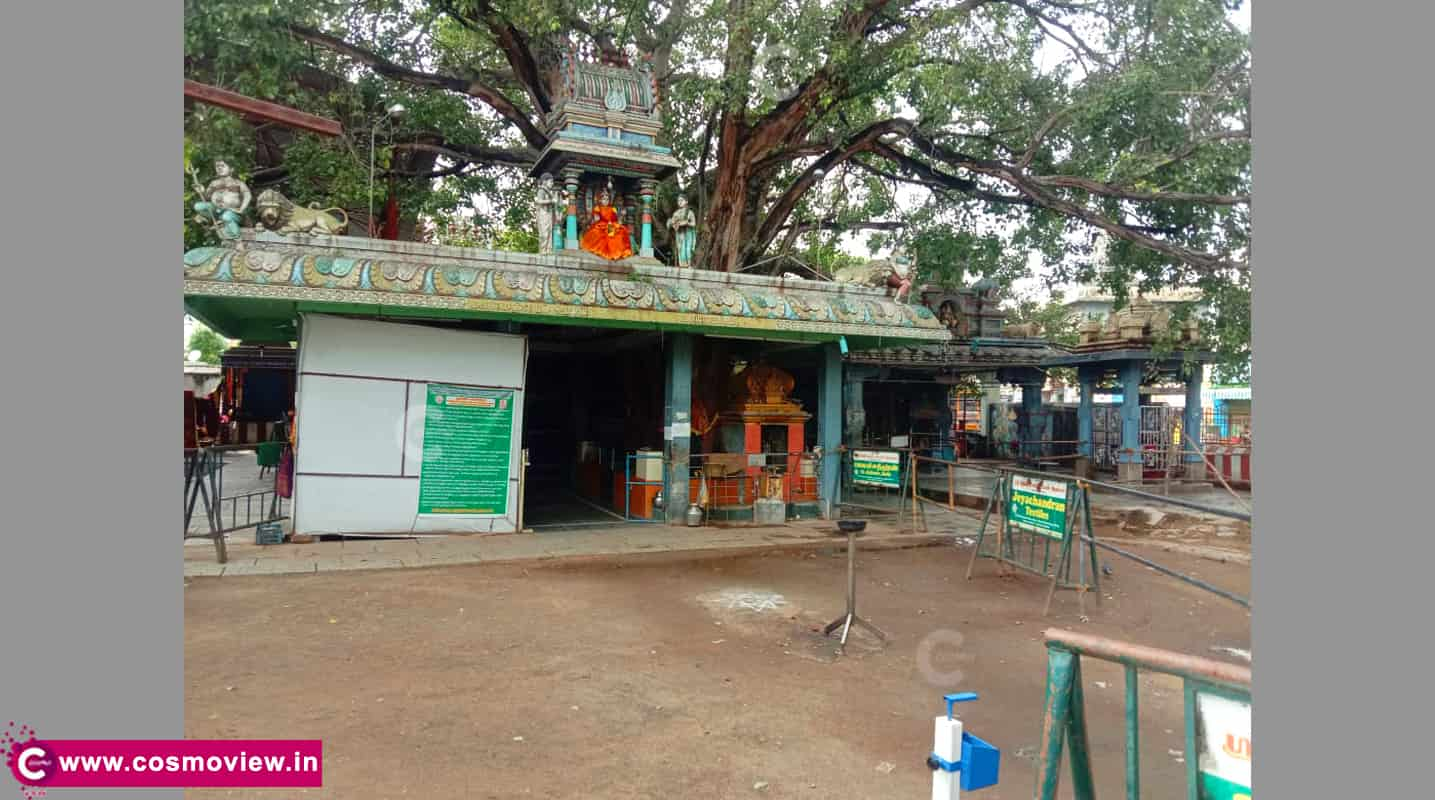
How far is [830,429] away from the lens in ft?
46.6

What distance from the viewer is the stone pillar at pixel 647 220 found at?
1298 centimetres

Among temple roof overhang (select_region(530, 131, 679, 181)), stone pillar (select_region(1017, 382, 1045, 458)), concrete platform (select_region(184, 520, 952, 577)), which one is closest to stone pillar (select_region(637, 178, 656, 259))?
temple roof overhang (select_region(530, 131, 679, 181))

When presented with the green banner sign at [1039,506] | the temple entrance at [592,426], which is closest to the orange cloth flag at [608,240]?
the temple entrance at [592,426]

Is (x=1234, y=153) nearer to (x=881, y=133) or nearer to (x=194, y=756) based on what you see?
(x=881, y=133)

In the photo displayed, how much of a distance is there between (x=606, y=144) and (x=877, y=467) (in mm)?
6930

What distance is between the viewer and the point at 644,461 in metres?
13.4

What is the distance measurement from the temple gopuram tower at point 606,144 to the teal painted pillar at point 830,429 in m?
3.78

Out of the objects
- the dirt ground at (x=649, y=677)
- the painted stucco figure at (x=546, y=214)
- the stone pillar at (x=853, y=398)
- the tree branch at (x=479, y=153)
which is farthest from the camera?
the stone pillar at (x=853, y=398)

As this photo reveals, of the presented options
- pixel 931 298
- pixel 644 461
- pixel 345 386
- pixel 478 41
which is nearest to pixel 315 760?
pixel 345 386

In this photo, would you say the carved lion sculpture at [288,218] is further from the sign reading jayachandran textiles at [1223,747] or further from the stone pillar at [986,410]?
the stone pillar at [986,410]

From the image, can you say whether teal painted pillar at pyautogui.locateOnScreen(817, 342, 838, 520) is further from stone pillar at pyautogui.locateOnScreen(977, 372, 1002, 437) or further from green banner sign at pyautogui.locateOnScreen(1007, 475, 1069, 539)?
stone pillar at pyautogui.locateOnScreen(977, 372, 1002, 437)

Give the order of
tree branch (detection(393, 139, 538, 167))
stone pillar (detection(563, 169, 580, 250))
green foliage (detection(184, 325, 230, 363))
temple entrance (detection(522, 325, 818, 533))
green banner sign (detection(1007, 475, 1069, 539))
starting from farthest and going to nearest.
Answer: green foliage (detection(184, 325, 230, 363)) → tree branch (detection(393, 139, 538, 167)) → temple entrance (detection(522, 325, 818, 533)) → stone pillar (detection(563, 169, 580, 250)) → green banner sign (detection(1007, 475, 1069, 539))

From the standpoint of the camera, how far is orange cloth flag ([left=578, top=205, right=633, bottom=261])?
12375 millimetres

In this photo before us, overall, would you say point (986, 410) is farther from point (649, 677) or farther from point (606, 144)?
point (649, 677)
